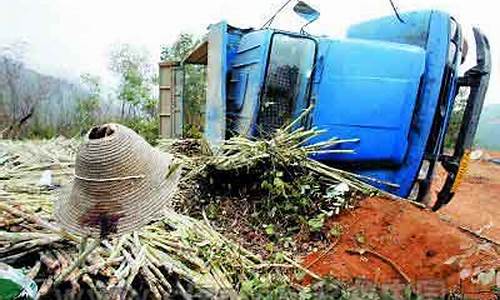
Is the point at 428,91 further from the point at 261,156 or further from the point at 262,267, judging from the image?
the point at 262,267

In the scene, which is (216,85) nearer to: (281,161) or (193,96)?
(281,161)

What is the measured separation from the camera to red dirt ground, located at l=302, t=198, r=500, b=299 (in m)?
2.99

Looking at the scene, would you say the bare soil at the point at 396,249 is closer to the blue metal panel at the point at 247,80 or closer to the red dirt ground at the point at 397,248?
the red dirt ground at the point at 397,248

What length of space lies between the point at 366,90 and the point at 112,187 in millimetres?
2888

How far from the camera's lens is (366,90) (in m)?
4.11


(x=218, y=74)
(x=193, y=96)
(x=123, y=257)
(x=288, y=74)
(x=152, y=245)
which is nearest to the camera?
(x=123, y=257)

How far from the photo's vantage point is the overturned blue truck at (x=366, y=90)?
4.06m

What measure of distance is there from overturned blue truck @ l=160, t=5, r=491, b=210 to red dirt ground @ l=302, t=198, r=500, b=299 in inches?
24.4

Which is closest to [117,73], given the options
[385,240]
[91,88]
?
[91,88]

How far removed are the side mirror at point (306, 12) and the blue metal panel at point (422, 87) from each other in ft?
2.55

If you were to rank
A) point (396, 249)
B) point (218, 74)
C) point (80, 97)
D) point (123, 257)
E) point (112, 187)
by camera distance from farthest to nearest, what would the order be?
point (80, 97) → point (218, 74) → point (396, 249) → point (123, 257) → point (112, 187)

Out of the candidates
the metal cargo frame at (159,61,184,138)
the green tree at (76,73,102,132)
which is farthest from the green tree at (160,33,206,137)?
the green tree at (76,73,102,132)

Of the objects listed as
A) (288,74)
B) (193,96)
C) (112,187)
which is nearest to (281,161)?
(288,74)

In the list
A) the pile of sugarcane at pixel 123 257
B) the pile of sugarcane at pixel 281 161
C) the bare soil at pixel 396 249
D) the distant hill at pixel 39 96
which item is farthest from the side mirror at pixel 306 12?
the distant hill at pixel 39 96
